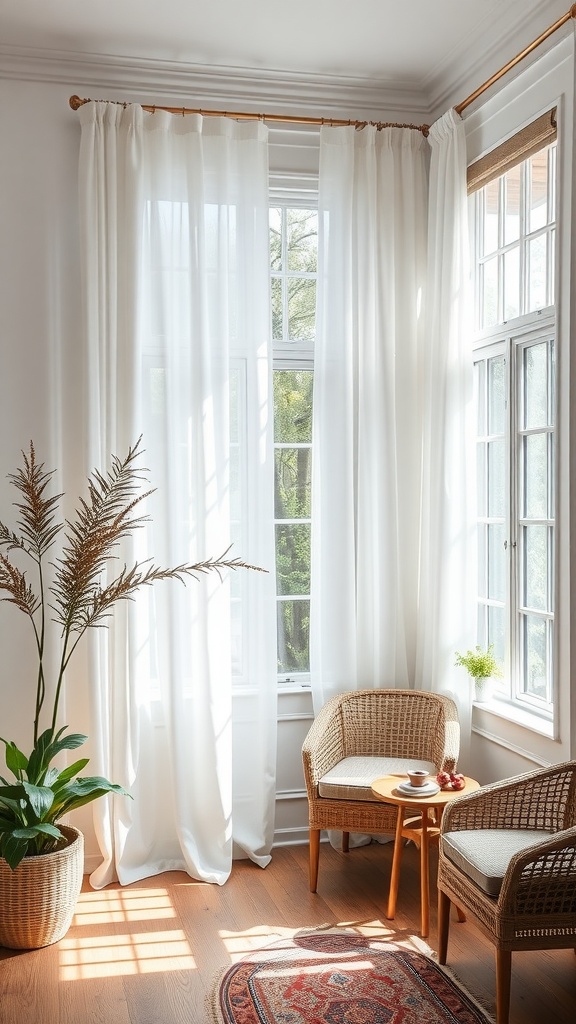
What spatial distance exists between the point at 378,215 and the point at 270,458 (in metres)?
1.21

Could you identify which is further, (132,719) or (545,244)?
(132,719)

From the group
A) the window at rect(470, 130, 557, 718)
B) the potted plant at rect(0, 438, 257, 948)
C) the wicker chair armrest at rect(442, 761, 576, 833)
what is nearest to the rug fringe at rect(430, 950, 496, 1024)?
the wicker chair armrest at rect(442, 761, 576, 833)

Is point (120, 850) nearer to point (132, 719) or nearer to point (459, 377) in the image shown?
point (132, 719)

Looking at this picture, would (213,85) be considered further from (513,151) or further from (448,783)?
(448,783)

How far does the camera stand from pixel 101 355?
12.2ft

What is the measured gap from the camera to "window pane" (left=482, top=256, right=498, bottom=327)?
3.79 m

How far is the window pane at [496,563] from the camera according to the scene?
3.80 metres

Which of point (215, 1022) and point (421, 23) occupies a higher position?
point (421, 23)

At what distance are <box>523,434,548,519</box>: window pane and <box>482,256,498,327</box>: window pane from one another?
0.59 metres

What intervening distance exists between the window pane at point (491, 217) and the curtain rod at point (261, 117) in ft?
1.84

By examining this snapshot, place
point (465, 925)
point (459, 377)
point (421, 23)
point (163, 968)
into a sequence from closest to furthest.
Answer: point (163, 968)
point (465, 925)
point (421, 23)
point (459, 377)

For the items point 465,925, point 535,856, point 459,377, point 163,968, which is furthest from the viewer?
point 459,377

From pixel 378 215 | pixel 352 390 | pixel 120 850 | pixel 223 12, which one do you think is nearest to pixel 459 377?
pixel 352 390

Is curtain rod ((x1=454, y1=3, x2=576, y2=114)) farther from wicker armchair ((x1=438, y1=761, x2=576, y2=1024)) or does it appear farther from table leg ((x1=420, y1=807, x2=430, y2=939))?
table leg ((x1=420, y1=807, x2=430, y2=939))
